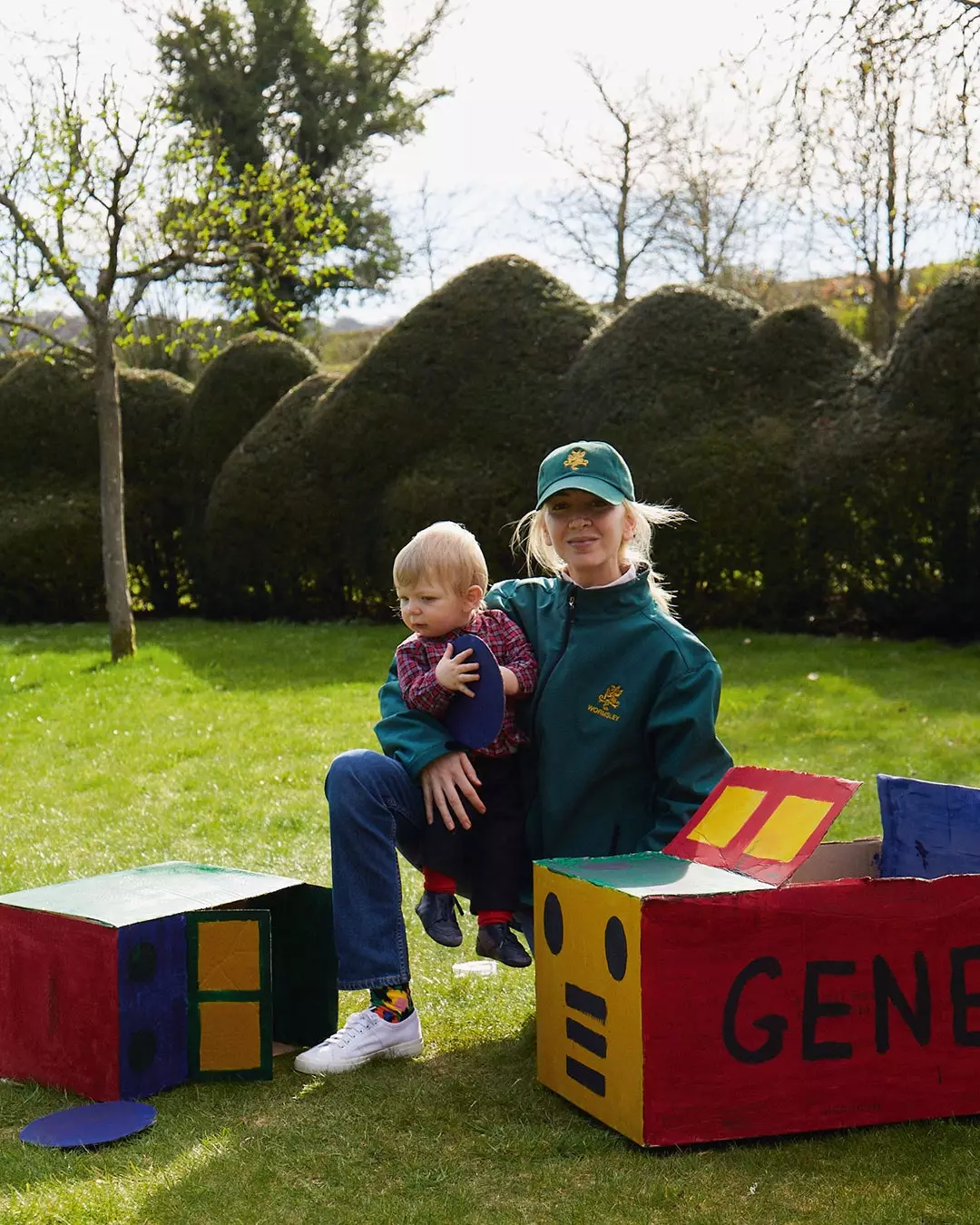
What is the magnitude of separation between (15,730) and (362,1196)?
6.67 metres

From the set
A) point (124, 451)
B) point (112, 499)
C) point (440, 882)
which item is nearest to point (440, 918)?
point (440, 882)

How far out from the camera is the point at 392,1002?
3.06m

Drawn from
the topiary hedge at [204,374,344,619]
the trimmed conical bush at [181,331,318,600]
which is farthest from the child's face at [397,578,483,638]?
the trimmed conical bush at [181,331,318,600]

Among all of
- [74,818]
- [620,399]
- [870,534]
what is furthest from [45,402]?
[74,818]

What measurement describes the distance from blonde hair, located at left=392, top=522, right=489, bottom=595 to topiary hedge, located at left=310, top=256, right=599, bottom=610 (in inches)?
395

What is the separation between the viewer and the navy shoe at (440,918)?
10.6 feet

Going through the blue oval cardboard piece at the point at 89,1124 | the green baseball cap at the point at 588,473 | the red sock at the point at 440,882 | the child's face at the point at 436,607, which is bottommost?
the blue oval cardboard piece at the point at 89,1124

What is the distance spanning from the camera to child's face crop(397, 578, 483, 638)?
3.21m

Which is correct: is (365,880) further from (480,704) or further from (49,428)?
(49,428)

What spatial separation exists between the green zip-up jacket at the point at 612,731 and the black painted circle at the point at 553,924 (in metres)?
0.34

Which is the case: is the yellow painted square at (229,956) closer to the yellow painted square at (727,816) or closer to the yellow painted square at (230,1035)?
the yellow painted square at (230,1035)

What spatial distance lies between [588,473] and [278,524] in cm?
1130

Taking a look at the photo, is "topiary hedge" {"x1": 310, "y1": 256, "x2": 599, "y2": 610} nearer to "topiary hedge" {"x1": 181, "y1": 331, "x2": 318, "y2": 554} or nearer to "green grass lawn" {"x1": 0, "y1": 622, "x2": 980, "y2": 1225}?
"topiary hedge" {"x1": 181, "y1": 331, "x2": 318, "y2": 554}

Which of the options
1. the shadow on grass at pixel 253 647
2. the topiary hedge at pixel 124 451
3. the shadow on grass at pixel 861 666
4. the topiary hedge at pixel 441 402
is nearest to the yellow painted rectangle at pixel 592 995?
the shadow on grass at pixel 861 666
